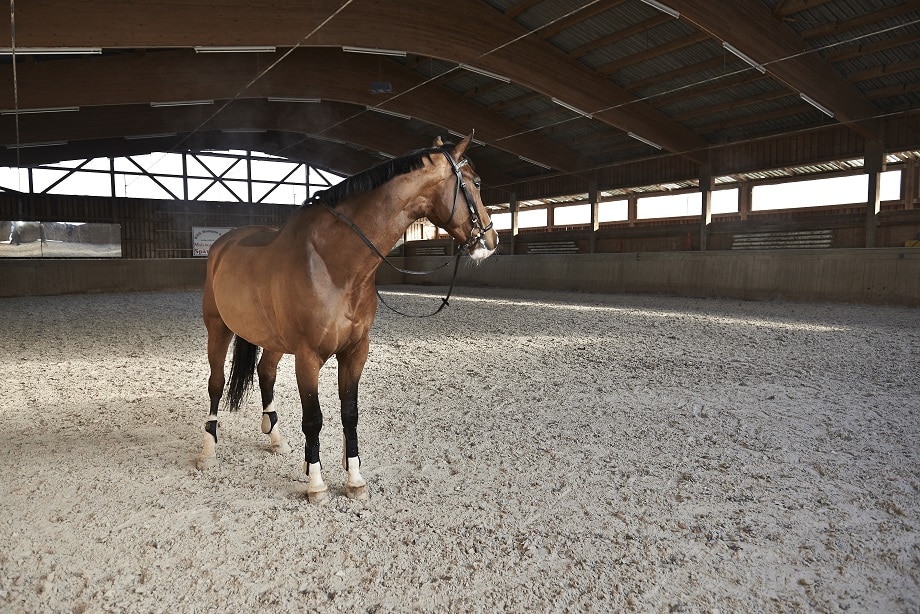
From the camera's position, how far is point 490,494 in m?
2.36

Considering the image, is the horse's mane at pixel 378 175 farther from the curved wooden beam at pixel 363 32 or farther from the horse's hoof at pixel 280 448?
the curved wooden beam at pixel 363 32

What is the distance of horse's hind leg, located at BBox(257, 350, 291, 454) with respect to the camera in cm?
294

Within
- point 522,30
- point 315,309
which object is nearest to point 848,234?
point 522,30

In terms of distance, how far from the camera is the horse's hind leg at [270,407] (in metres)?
2.94

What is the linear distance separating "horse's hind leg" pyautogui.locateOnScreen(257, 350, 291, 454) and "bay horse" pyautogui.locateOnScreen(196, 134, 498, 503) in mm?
628

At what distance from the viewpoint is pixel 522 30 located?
1066cm

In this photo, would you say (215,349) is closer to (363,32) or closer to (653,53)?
(363,32)

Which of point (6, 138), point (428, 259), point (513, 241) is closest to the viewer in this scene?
point (6, 138)

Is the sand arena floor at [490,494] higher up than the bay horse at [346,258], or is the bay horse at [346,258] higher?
the bay horse at [346,258]

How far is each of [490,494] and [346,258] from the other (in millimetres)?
1295

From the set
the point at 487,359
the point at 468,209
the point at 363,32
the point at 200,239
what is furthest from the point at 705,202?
the point at 200,239

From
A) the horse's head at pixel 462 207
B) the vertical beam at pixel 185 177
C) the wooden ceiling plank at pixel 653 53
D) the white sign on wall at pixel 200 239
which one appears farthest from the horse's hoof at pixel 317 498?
the vertical beam at pixel 185 177

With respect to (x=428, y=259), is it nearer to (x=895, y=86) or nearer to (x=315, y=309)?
(x=895, y=86)

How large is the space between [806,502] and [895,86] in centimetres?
1240
